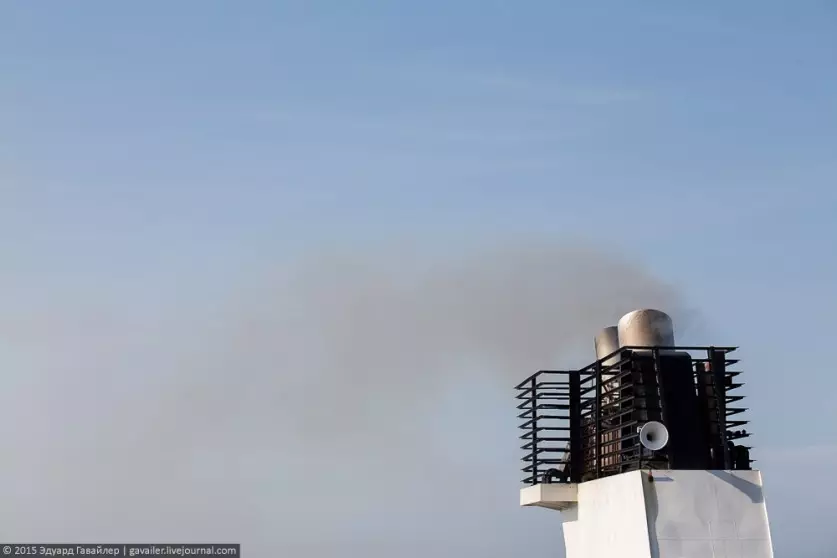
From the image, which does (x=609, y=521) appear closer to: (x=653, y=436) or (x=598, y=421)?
(x=598, y=421)

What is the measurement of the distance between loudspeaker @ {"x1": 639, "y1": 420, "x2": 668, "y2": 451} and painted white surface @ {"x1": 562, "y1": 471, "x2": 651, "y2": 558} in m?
0.68

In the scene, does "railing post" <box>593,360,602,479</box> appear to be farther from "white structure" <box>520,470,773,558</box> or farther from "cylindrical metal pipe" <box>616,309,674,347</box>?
"white structure" <box>520,470,773,558</box>

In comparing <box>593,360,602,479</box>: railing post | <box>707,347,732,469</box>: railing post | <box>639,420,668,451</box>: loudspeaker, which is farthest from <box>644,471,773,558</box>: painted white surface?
<box>593,360,602,479</box>: railing post

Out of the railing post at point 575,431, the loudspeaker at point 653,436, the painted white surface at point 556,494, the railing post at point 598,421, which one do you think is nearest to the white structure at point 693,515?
the loudspeaker at point 653,436

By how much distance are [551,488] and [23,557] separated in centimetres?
3450

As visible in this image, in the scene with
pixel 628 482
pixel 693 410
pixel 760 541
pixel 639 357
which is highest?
pixel 639 357

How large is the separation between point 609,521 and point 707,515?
2.53m

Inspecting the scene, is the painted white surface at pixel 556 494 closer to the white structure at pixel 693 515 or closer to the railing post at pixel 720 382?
the white structure at pixel 693 515

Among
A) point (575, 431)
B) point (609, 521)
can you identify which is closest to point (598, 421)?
point (575, 431)

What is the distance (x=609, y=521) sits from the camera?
1972 cm

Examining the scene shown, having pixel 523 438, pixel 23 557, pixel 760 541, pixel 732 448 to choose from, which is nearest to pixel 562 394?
pixel 523 438

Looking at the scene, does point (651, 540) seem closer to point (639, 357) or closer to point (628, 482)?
point (628, 482)

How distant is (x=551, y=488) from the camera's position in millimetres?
22016

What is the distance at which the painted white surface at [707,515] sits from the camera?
697 inches
